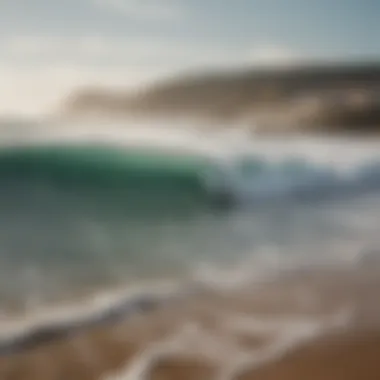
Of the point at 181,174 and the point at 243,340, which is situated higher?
the point at 181,174

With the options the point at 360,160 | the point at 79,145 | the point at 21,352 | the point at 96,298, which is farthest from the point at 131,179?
the point at 360,160

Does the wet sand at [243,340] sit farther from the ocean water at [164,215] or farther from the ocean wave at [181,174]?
the ocean wave at [181,174]

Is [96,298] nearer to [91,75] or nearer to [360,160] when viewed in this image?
[91,75]

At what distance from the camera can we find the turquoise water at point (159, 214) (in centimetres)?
96

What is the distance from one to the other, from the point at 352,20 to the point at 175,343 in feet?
2.40

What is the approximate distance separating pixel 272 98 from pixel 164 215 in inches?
13.5

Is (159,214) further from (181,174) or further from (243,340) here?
(243,340)

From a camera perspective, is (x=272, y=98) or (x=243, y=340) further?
(x=272, y=98)

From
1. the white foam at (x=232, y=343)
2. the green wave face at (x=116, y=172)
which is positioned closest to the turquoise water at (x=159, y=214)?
the green wave face at (x=116, y=172)

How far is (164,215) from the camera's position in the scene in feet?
3.39

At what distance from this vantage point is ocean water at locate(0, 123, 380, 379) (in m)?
0.96

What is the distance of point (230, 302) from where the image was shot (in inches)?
39.6

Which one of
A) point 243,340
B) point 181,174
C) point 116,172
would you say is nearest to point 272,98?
point 181,174

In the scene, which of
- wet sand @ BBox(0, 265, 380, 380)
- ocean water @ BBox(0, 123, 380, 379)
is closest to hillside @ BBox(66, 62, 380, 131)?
ocean water @ BBox(0, 123, 380, 379)
